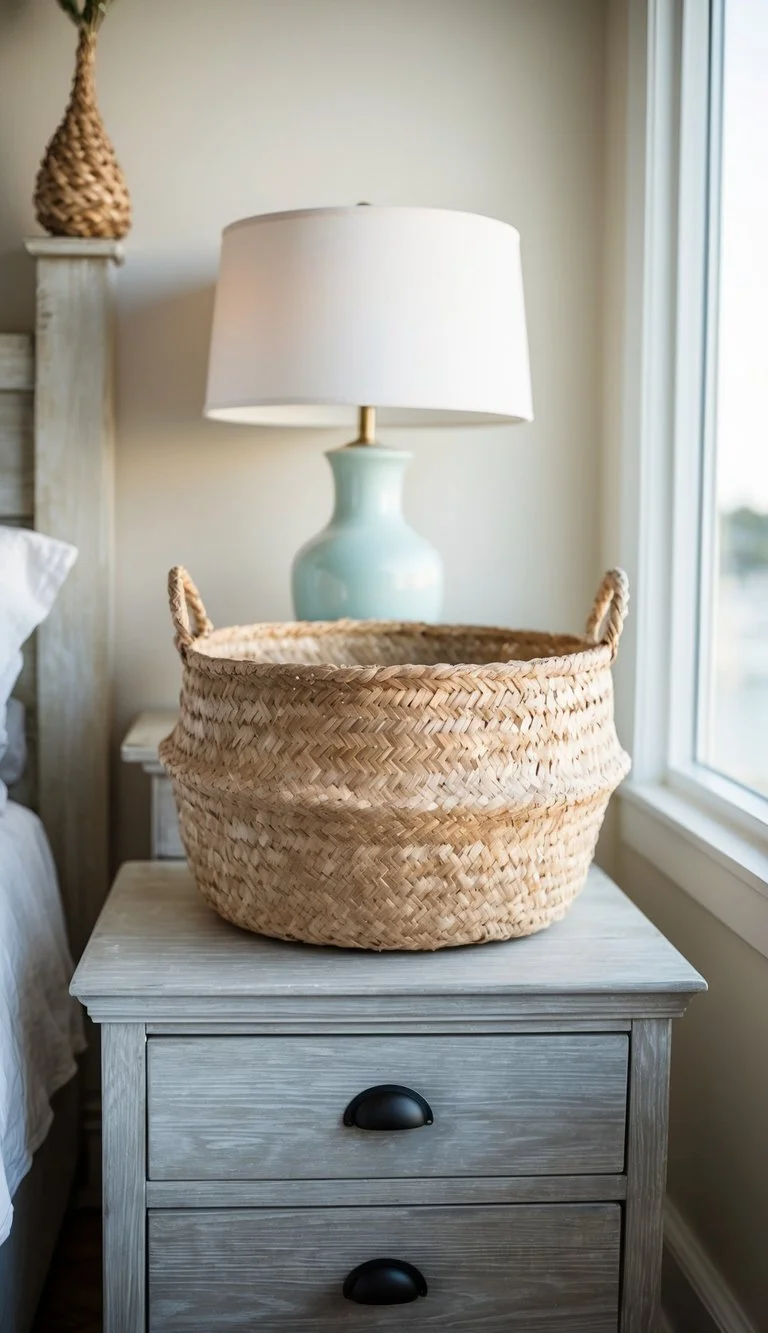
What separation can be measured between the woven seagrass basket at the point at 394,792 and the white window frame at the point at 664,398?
0.42m

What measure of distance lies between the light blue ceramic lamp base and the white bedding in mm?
458

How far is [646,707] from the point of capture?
176 cm

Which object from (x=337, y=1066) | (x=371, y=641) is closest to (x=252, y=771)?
(x=337, y=1066)

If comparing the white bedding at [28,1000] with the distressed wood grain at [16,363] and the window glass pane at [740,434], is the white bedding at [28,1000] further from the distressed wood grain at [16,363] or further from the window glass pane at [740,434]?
the window glass pane at [740,434]

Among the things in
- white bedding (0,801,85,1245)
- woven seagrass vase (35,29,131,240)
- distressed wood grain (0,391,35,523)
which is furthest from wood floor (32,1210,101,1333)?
woven seagrass vase (35,29,131,240)

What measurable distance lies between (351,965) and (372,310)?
27.9 inches

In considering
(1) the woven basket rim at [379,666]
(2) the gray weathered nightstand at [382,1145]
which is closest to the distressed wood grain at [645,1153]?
(2) the gray weathered nightstand at [382,1145]

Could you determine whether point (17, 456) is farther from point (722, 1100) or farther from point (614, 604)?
point (722, 1100)

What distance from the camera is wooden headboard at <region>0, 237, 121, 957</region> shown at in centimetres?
171

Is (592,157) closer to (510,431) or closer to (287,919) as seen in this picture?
(510,431)

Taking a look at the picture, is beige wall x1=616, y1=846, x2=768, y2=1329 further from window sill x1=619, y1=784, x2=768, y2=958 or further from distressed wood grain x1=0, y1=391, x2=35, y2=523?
distressed wood grain x1=0, y1=391, x2=35, y2=523

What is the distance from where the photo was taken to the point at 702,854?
1492 millimetres

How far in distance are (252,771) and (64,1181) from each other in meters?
0.86

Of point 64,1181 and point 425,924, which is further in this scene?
point 64,1181
